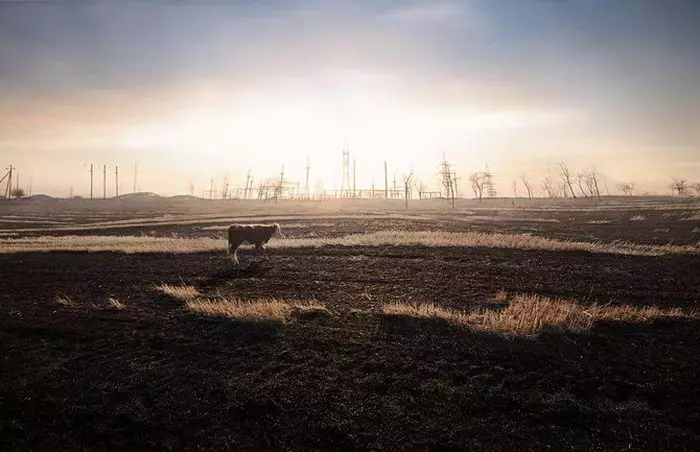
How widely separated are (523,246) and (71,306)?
74.9 feet

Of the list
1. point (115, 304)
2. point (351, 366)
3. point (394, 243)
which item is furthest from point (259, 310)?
point (394, 243)

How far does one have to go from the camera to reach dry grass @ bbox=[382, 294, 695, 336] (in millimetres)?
8492

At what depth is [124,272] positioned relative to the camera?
56.4 feet

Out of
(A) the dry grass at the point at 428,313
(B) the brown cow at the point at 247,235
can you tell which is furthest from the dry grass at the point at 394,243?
(A) the dry grass at the point at 428,313

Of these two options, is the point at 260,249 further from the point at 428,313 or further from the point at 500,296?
the point at 428,313

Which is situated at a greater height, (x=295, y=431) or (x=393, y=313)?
(x=393, y=313)

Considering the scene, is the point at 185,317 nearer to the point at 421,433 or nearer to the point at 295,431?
the point at 295,431

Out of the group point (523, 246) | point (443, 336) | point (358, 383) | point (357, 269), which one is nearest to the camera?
point (358, 383)

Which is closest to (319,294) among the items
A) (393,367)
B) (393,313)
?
(393,313)

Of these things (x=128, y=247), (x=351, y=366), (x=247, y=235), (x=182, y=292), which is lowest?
(x=351, y=366)

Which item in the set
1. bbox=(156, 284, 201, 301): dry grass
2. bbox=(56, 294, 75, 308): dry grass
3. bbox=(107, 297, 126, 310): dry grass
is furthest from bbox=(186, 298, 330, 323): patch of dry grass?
bbox=(56, 294, 75, 308): dry grass

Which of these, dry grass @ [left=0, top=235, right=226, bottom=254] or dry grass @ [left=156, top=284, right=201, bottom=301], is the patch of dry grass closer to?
dry grass @ [left=156, top=284, right=201, bottom=301]

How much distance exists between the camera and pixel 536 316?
8.94 m

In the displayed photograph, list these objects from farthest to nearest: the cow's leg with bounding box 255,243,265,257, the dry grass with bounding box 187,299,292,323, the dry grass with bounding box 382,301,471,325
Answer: the cow's leg with bounding box 255,243,265,257
the dry grass with bounding box 187,299,292,323
the dry grass with bounding box 382,301,471,325
